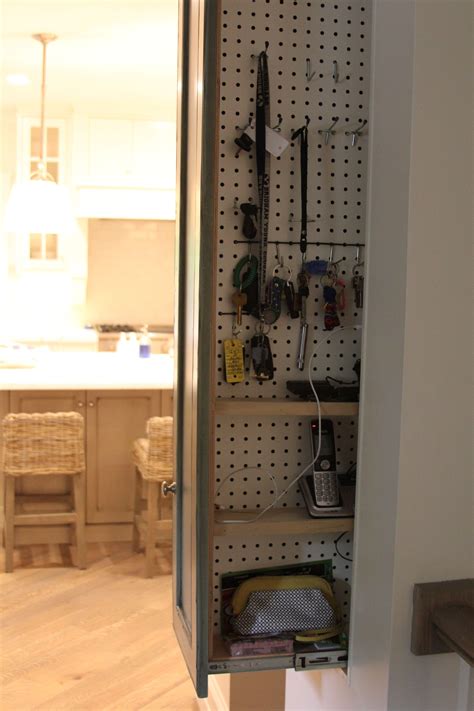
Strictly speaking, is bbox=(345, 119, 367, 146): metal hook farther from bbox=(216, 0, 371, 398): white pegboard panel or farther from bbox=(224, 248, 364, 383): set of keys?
bbox=(224, 248, 364, 383): set of keys

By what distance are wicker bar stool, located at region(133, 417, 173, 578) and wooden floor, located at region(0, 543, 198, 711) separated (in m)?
0.20

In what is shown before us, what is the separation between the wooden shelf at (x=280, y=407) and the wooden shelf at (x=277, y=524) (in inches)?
9.2

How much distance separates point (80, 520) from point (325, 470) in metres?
2.59

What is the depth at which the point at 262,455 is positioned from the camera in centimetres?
195

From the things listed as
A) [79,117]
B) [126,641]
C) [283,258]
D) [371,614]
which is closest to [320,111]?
[283,258]

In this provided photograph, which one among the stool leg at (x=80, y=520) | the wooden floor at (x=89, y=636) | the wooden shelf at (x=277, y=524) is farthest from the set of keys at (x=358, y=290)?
the stool leg at (x=80, y=520)

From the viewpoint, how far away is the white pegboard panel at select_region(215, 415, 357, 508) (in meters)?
1.93

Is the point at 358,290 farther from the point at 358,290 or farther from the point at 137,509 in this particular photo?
the point at 137,509

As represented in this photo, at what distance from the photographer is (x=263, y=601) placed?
1.89 m

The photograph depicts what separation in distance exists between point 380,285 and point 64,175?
5440 mm

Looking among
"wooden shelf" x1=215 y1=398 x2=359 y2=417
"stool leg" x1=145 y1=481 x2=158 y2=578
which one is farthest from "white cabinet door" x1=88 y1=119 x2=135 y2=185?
"wooden shelf" x1=215 y1=398 x2=359 y2=417

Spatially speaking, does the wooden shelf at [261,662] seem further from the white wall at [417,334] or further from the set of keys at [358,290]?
the set of keys at [358,290]

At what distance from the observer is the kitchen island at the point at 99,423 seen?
441cm

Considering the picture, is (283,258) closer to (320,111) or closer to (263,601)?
(320,111)
